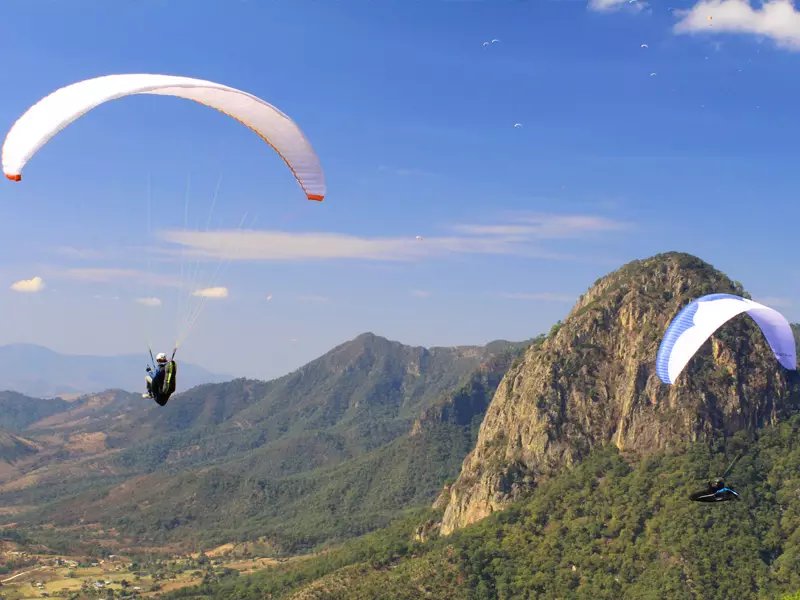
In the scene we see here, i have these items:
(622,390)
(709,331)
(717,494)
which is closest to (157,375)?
(717,494)

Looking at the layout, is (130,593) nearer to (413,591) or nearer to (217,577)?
(217,577)

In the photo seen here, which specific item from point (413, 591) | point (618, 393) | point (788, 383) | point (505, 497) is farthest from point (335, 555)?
point (788, 383)

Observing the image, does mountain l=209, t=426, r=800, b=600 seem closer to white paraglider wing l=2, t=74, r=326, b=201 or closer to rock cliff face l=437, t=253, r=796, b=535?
rock cliff face l=437, t=253, r=796, b=535

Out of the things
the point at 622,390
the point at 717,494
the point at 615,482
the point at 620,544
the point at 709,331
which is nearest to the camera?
the point at 717,494

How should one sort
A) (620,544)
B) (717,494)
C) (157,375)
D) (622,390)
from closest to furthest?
1. (157,375)
2. (717,494)
3. (620,544)
4. (622,390)

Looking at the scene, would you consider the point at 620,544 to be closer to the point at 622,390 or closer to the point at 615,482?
the point at 615,482

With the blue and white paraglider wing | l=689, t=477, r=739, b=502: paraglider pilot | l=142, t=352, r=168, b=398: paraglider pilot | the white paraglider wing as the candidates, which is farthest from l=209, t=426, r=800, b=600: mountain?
the white paraglider wing
